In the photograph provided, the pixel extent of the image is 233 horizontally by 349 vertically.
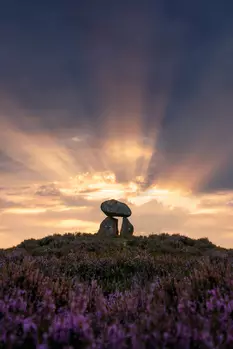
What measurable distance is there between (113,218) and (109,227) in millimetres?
1469

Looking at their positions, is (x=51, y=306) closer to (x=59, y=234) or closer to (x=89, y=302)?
(x=89, y=302)

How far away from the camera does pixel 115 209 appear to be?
31.1 meters

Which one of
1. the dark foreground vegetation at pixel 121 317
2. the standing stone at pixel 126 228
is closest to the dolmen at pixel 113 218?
the standing stone at pixel 126 228

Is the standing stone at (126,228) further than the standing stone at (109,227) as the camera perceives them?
Yes

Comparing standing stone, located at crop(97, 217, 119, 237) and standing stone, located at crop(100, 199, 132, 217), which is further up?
standing stone, located at crop(100, 199, 132, 217)

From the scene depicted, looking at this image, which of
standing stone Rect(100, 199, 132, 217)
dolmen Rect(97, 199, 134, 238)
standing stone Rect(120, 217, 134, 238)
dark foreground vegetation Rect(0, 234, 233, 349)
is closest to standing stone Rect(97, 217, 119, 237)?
dolmen Rect(97, 199, 134, 238)

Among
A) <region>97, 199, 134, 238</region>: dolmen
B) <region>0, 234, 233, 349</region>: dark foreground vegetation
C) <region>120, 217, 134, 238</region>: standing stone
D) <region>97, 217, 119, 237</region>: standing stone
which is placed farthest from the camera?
<region>120, 217, 134, 238</region>: standing stone

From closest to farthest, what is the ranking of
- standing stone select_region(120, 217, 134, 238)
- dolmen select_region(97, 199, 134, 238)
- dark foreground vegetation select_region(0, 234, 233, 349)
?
dark foreground vegetation select_region(0, 234, 233, 349) < dolmen select_region(97, 199, 134, 238) < standing stone select_region(120, 217, 134, 238)

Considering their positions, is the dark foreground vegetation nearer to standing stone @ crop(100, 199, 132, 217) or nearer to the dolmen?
Result: the dolmen

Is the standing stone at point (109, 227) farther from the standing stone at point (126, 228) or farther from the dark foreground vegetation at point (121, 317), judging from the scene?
the dark foreground vegetation at point (121, 317)

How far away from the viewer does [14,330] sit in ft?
8.99

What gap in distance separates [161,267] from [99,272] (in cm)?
162

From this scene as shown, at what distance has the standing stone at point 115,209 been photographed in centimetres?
3100

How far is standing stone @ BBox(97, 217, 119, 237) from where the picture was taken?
2942 centimetres
